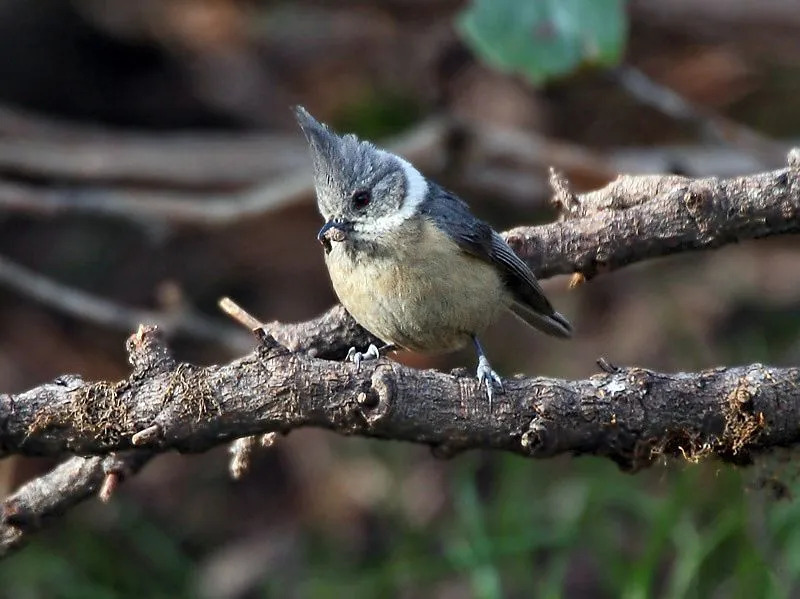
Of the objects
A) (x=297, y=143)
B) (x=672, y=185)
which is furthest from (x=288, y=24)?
(x=672, y=185)

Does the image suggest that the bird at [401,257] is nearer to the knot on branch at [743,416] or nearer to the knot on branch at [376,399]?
the knot on branch at [743,416]

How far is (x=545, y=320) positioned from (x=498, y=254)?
60cm

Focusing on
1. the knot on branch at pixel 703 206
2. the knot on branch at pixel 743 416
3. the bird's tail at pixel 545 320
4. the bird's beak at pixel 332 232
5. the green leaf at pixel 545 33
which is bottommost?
the knot on branch at pixel 743 416

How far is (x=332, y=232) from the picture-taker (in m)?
3.54

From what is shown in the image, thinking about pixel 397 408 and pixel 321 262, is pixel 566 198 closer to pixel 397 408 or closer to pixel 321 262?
pixel 397 408

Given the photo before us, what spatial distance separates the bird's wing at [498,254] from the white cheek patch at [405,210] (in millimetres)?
44

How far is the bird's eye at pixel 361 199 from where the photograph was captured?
361 centimetres

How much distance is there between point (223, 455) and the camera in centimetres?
678

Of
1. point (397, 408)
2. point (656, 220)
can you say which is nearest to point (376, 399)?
point (397, 408)

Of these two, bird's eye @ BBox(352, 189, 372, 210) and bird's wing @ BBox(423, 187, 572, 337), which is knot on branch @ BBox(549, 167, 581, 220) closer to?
bird's wing @ BBox(423, 187, 572, 337)

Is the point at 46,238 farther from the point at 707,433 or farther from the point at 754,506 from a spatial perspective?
the point at 707,433

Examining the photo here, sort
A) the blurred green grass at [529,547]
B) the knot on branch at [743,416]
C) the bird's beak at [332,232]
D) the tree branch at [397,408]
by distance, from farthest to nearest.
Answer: the blurred green grass at [529,547], the bird's beak at [332,232], the knot on branch at [743,416], the tree branch at [397,408]

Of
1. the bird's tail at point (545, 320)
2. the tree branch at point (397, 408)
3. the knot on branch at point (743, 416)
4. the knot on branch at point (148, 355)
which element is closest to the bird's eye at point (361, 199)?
the bird's tail at point (545, 320)

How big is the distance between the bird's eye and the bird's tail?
65 centimetres
